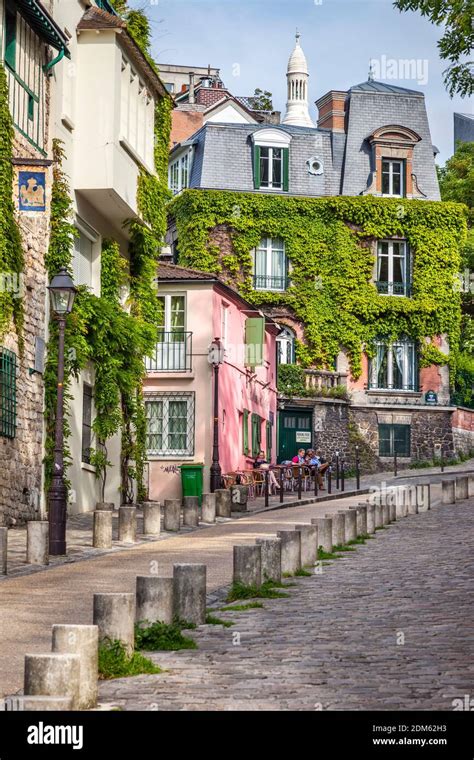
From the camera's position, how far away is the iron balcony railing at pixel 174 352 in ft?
118

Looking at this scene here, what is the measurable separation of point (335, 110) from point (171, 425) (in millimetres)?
19692

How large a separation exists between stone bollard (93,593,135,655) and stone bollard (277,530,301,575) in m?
6.13

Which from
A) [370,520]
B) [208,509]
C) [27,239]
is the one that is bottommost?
[370,520]

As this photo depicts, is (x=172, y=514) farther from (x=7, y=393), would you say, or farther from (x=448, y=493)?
(x=448, y=493)

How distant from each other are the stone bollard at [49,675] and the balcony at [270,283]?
4137 centimetres

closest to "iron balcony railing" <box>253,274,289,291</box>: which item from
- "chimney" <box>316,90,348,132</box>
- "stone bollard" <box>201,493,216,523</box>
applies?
"chimney" <box>316,90,348,132</box>

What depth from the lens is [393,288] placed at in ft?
161

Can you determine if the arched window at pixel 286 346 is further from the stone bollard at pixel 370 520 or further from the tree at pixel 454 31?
the tree at pixel 454 31

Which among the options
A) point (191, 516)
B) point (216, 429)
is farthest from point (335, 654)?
point (216, 429)

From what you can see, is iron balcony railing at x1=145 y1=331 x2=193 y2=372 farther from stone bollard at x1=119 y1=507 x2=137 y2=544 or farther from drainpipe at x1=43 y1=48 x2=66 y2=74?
stone bollard at x1=119 y1=507 x2=137 y2=544

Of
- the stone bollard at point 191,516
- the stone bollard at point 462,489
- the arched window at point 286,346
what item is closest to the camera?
the stone bollard at point 191,516

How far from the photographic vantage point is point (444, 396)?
1928 inches

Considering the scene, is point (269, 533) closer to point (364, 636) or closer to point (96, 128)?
point (96, 128)

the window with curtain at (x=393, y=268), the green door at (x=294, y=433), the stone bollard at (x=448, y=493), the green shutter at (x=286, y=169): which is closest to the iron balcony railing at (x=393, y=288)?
the window with curtain at (x=393, y=268)
